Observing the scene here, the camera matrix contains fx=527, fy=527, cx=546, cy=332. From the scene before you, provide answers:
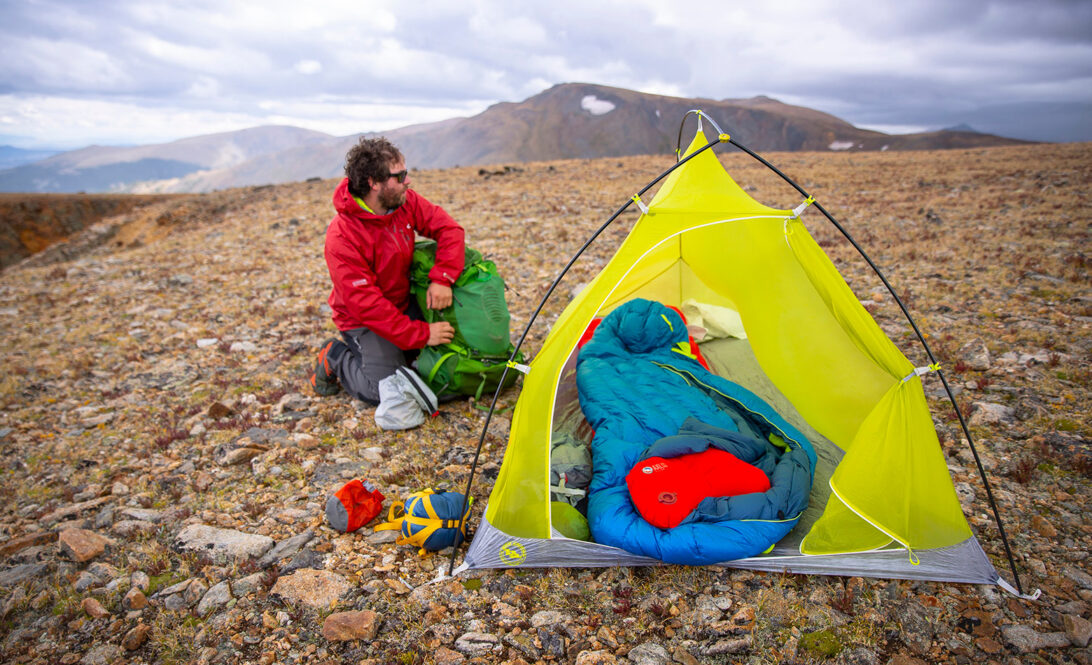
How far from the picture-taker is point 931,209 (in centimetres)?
1052

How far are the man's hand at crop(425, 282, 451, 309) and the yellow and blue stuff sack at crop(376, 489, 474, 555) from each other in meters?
1.91

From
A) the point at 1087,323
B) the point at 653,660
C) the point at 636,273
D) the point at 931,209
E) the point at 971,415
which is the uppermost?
the point at 931,209

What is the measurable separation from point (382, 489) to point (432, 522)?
790mm

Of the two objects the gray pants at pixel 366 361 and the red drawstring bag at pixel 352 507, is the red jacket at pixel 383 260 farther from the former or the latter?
the red drawstring bag at pixel 352 507

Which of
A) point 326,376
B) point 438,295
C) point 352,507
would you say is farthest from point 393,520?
point 326,376

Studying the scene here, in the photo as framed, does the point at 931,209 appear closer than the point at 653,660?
No

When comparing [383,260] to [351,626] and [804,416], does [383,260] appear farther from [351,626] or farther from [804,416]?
[804,416]

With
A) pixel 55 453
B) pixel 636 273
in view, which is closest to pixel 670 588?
pixel 636 273

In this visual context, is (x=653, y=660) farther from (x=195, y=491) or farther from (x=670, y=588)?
(x=195, y=491)

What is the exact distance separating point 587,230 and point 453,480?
696cm

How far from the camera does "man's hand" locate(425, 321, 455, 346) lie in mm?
4719

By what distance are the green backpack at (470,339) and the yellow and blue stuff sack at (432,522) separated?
53.1 inches

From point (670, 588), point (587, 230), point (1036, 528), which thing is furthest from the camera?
point (587, 230)

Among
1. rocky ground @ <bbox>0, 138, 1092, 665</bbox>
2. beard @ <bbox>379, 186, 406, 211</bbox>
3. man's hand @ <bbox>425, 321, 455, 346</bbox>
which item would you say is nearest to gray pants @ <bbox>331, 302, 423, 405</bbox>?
rocky ground @ <bbox>0, 138, 1092, 665</bbox>
